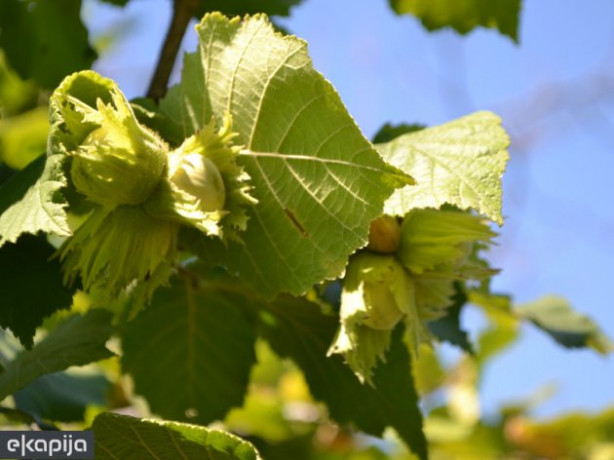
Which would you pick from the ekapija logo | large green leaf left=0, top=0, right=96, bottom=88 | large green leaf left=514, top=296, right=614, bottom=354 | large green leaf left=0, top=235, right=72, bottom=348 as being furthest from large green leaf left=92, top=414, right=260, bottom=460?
large green leaf left=514, top=296, right=614, bottom=354

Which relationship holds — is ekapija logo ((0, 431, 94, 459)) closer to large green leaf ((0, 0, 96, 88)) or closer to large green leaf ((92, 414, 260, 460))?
large green leaf ((92, 414, 260, 460))

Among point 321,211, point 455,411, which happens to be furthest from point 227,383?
point 455,411

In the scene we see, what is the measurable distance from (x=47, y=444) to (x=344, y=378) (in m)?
0.51

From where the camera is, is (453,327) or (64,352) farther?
(453,327)

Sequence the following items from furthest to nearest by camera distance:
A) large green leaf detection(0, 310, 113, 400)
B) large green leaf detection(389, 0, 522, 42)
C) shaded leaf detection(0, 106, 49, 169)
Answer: shaded leaf detection(0, 106, 49, 169) → large green leaf detection(389, 0, 522, 42) → large green leaf detection(0, 310, 113, 400)

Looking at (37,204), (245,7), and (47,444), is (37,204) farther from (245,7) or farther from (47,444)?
(245,7)

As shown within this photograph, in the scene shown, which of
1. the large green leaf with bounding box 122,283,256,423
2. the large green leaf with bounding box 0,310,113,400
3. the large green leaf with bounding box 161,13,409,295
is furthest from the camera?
the large green leaf with bounding box 122,283,256,423

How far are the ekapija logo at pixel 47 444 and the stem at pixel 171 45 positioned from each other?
0.51m

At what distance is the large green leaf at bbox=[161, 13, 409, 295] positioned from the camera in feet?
3.46

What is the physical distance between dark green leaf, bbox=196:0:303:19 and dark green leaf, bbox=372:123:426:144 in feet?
1.52

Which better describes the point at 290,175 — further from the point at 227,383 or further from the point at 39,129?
the point at 39,129

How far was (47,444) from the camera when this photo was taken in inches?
48.3

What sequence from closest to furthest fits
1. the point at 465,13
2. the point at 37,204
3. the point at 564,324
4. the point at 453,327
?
the point at 37,204
the point at 453,327
the point at 465,13
the point at 564,324

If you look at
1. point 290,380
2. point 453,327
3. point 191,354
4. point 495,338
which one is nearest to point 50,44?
point 191,354
